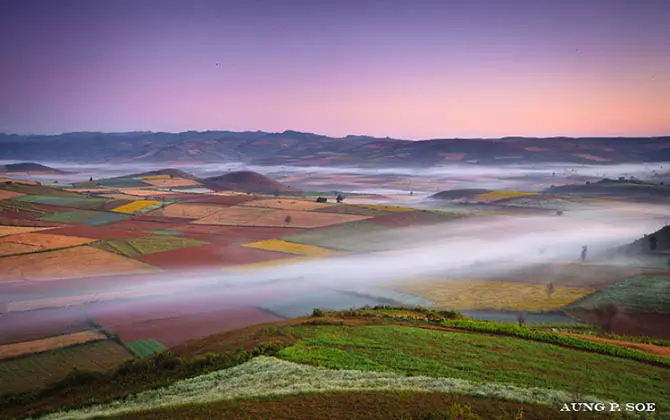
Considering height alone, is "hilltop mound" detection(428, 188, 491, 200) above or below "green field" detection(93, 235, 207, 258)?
above

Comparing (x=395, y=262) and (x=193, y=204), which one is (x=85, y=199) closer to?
(x=193, y=204)

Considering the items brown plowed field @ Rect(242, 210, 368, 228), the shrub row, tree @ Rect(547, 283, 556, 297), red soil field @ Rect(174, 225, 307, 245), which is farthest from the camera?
brown plowed field @ Rect(242, 210, 368, 228)

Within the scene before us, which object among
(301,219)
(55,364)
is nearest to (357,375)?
(55,364)

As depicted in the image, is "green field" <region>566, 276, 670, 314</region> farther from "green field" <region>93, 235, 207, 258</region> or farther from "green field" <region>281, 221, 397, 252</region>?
"green field" <region>93, 235, 207, 258</region>

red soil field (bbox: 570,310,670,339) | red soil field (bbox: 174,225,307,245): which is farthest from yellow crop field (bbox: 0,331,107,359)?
red soil field (bbox: 174,225,307,245)

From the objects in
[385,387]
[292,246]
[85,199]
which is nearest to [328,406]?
[385,387]
